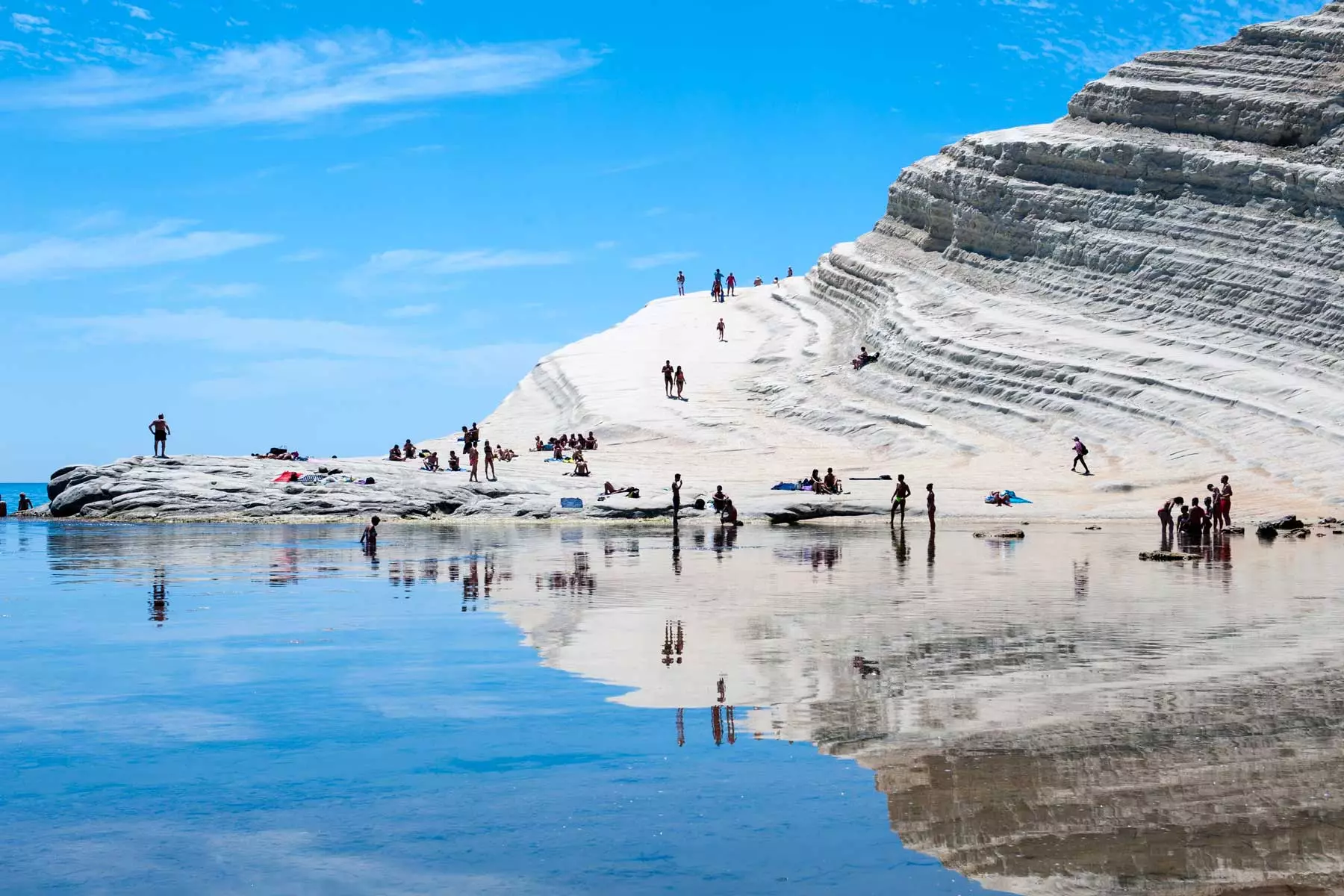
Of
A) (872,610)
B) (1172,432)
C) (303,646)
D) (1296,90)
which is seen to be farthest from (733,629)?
(1296,90)

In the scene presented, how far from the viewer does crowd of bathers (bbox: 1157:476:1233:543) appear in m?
29.4

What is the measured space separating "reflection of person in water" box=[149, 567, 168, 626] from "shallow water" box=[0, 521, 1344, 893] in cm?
15

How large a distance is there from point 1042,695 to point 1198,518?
21.4m

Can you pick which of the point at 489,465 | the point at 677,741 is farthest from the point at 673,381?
the point at 677,741

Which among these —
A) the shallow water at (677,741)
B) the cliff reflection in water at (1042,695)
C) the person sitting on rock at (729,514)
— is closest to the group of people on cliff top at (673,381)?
the person sitting on rock at (729,514)

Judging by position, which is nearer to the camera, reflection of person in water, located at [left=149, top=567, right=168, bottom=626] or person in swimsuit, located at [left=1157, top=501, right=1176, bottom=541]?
reflection of person in water, located at [left=149, top=567, right=168, bottom=626]

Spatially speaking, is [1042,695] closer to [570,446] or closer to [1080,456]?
[1080,456]

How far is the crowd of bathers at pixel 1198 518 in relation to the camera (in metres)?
29.4

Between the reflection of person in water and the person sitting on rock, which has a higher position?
the person sitting on rock

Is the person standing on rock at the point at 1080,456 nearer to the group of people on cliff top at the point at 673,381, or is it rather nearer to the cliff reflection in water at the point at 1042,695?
the group of people on cliff top at the point at 673,381

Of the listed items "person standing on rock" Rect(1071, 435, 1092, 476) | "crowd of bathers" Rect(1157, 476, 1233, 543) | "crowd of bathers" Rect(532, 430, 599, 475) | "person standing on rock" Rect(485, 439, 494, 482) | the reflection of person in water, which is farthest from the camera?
"crowd of bathers" Rect(532, 430, 599, 475)

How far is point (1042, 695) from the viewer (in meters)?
9.78

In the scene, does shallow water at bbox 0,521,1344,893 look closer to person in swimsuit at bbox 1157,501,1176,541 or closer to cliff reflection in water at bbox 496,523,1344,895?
cliff reflection in water at bbox 496,523,1344,895

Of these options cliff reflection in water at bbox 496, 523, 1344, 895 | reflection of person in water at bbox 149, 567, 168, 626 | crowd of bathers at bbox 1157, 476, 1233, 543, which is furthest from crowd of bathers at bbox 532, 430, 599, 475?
cliff reflection in water at bbox 496, 523, 1344, 895
